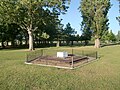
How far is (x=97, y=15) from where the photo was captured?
5238 centimetres

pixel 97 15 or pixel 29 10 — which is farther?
pixel 97 15

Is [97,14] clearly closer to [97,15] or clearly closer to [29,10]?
[97,15]

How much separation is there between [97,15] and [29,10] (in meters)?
20.8

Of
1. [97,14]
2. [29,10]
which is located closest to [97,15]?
[97,14]

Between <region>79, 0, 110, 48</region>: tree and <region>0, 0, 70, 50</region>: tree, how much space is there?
13965 millimetres

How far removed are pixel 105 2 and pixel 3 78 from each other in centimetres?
4427

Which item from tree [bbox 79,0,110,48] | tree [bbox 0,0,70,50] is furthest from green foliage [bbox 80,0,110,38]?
tree [bbox 0,0,70,50]

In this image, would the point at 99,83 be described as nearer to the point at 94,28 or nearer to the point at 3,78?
the point at 3,78

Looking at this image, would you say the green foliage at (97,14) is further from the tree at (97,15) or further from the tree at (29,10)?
the tree at (29,10)

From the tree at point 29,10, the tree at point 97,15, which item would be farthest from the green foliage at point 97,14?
the tree at point 29,10

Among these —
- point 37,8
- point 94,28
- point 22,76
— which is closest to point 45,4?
point 37,8

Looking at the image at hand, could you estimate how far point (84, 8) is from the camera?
55.0m

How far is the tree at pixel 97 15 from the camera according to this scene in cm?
5150

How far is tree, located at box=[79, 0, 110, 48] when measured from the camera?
51.5 meters
